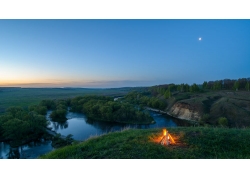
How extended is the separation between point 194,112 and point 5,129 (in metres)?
44.6

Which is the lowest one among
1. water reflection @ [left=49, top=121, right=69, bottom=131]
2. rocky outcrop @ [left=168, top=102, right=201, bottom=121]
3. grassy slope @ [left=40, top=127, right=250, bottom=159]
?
water reflection @ [left=49, top=121, right=69, bottom=131]

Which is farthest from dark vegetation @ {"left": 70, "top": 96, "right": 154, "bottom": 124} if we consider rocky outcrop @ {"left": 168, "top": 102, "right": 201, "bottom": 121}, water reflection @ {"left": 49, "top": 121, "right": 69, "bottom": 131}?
rocky outcrop @ {"left": 168, "top": 102, "right": 201, "bottom": 121}

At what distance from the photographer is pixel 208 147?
17.3 ft

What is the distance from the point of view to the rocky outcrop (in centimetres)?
4142

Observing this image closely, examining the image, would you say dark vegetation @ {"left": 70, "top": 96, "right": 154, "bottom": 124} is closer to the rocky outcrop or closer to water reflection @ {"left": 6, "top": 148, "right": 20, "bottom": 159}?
the rocky outcrop

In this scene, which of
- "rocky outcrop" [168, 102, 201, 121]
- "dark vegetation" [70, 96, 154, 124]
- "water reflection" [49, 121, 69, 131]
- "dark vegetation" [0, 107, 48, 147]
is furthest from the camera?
"rocky outcrop" [168, 102, 201, 121]

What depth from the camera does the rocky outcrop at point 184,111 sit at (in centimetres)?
4142

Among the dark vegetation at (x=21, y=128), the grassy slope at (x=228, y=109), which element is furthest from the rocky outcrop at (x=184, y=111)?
the dark vegetation at (x=21, y=128)

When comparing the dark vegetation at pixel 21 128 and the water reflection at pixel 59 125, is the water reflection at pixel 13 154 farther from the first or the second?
the water reflection at pixel 59 125

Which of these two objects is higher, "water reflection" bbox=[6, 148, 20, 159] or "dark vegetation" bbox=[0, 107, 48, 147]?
"dark vegetation" bbox=[0, 107, 48, 147]
